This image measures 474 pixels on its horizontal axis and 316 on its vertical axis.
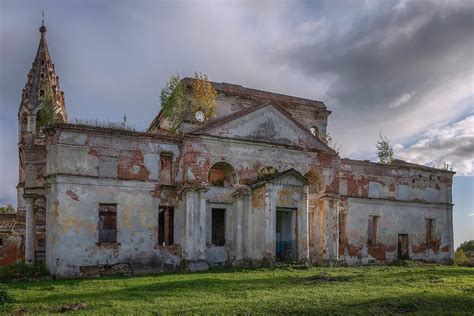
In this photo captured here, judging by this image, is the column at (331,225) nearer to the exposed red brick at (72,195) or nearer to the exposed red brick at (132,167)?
the exposed red brick at (132,167)

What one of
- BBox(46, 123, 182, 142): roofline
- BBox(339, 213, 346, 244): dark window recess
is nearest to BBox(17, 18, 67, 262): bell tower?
BBox(46, 123, 182, 142): roofline

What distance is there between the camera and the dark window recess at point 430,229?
29.7 m

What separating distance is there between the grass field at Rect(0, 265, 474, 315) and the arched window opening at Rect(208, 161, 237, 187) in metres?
5.41

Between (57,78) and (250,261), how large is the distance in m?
27.9

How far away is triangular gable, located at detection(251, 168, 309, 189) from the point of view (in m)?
21.5

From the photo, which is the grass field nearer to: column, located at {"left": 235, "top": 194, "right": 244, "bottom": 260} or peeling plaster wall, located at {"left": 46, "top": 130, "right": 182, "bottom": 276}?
peeling plaster wall, located at {"left": 46, "top": 130, "right": 182, "bottom": 276}

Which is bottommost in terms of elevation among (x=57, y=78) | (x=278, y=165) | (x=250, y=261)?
(x=250, y=261)

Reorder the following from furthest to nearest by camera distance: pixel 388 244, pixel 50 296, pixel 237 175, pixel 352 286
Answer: pixel 388 244 < pixel 237 175 < pixel 352 286 < pixel 50 296

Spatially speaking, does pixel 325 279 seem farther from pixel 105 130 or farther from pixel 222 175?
pixel 105 130

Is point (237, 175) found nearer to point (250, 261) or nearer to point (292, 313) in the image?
point (250, 261)

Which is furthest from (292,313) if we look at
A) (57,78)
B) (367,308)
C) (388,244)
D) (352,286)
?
(57,78)

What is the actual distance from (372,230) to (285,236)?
7105 mm

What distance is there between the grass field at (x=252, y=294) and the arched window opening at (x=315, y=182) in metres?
7.26

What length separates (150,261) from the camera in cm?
2000
